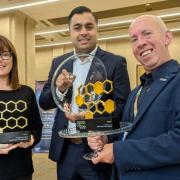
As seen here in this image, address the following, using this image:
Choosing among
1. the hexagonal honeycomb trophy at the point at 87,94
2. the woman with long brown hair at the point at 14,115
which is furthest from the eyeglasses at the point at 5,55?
the hexagonal honeycomb trophy at the point at 87,94

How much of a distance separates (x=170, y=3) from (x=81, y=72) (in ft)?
16.4

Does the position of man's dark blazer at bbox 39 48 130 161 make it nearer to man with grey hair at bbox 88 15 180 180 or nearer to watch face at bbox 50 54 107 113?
watch face at bbox 50 54 107 113

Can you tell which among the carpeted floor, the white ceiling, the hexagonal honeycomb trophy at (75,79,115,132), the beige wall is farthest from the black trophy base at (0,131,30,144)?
the beige wall

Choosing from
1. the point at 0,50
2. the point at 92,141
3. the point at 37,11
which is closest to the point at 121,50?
the point at 37,11

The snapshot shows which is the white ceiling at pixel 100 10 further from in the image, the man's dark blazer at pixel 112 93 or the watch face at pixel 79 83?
the watch face at pixel 79 83

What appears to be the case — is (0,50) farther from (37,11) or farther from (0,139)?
(37,11)

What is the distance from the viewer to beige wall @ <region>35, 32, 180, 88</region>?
7.50 metres

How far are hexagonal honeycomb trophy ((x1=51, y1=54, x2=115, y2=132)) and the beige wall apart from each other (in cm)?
622

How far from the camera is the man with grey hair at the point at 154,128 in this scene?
3.88 ft

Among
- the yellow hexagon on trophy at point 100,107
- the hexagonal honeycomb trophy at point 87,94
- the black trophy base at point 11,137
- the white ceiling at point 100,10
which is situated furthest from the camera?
the white ceiling at point 100,10

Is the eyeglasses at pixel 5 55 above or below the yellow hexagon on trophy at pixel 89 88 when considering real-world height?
above

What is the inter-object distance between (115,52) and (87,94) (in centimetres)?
663

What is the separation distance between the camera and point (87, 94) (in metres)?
1.47

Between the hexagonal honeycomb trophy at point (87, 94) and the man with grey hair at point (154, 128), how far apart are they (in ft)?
0.29
